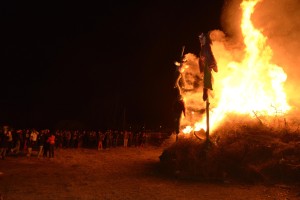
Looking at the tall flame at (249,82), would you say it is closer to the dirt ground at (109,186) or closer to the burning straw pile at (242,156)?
the burning straw pile at (242,156)

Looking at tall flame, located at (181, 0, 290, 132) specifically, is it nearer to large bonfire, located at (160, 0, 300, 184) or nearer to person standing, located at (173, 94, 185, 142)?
large bonfire, located at (160, 0, 300, 184)

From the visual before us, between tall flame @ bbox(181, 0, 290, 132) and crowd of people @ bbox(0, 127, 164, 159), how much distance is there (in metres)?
8.90

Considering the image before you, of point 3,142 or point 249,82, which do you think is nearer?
point 3,142

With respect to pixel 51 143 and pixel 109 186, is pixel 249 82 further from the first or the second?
pixel 51 143

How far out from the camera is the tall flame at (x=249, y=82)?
2011 centimetres

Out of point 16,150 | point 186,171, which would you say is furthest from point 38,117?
point 186,171

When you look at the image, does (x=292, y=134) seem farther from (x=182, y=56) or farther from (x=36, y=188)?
(x=36, y=188)

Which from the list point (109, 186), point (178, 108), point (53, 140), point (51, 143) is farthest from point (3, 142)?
point (178, 108)

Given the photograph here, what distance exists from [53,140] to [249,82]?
13.4 metres

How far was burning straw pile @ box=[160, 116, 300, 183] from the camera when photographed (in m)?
14.0

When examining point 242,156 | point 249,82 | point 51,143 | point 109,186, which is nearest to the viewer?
point 109,186

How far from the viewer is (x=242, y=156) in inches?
589

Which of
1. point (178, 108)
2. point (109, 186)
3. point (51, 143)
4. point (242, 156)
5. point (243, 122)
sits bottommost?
point (109, 186)

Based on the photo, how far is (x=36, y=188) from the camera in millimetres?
11430
